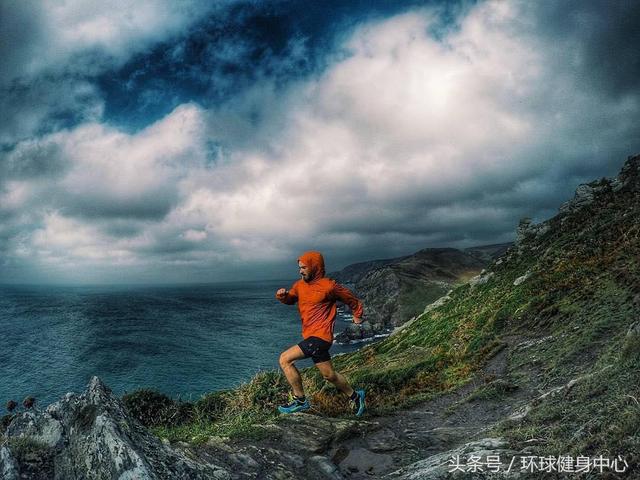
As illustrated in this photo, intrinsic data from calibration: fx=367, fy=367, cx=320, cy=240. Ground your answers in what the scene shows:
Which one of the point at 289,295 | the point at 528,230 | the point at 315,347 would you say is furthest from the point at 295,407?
the point at 528,230

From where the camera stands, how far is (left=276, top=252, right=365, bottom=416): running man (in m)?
7.57

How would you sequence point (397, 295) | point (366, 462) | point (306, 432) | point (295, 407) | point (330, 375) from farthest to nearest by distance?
1. point (397, 295)
2. point (295, 407)
3. point (330, 375)
4. point (306, 432)
5. point (366, 462)

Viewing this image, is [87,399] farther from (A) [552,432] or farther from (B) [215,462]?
(A) [552,432]

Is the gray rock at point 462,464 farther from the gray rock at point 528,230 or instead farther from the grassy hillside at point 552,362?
the gray rock at point 528,230

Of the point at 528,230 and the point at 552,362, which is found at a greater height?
the point at 528,230

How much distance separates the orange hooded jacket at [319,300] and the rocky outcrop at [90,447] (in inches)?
122

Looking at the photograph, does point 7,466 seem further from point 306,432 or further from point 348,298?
point 348,298

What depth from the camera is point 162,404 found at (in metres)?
11.5

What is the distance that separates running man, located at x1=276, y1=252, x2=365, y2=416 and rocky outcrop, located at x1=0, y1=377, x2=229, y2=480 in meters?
2.73

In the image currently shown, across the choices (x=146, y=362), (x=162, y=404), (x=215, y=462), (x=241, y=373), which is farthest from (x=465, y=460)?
(x=146, y=362)

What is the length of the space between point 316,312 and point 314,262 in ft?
3.45

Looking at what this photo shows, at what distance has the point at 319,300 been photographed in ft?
25.3

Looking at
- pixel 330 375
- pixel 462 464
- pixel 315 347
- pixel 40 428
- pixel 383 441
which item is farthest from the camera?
pixel 330 375

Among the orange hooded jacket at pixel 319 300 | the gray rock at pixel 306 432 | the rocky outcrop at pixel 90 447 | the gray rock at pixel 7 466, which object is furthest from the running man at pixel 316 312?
the gray rock at pixel 7 466
